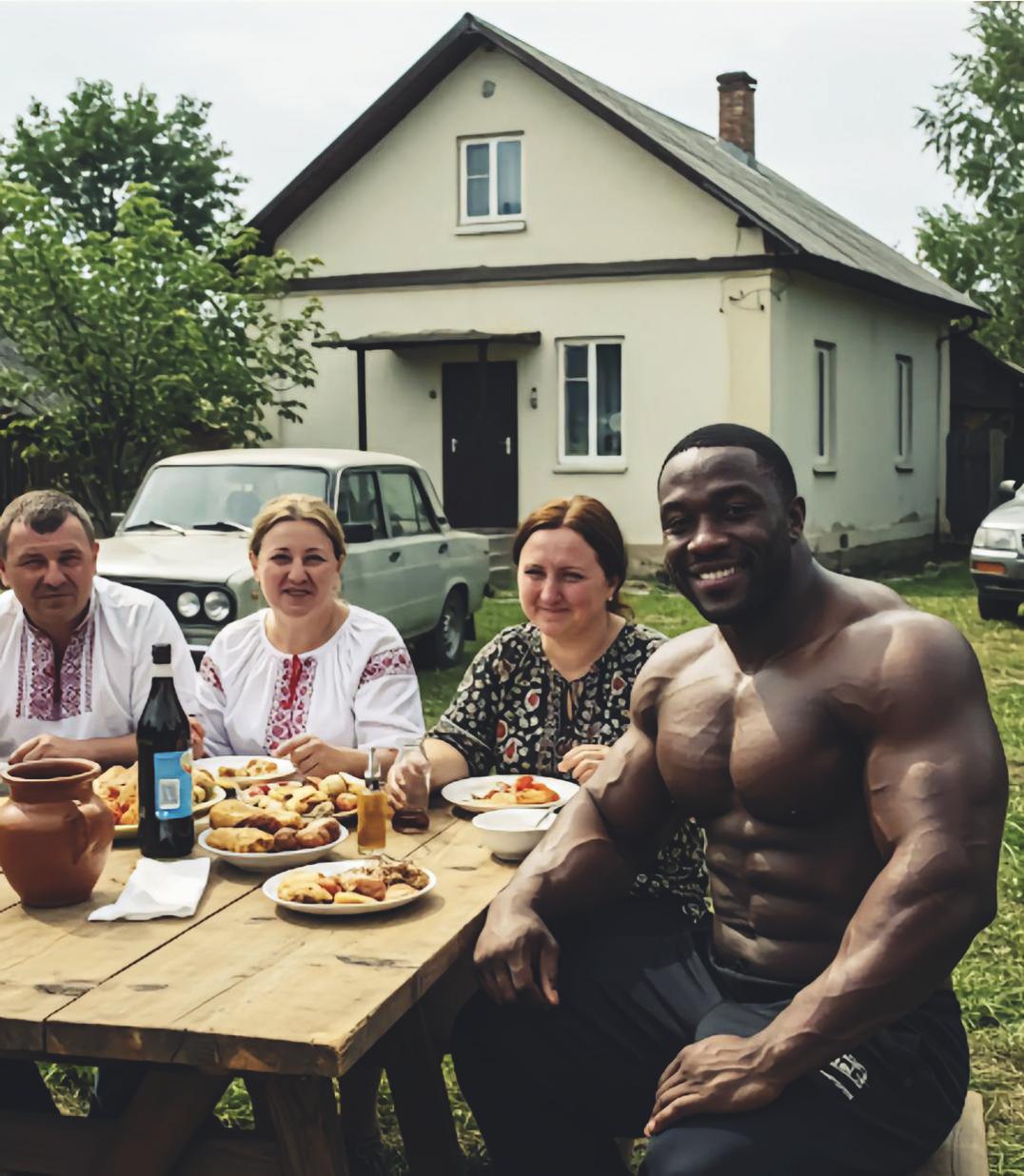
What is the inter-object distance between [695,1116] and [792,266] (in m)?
17.4

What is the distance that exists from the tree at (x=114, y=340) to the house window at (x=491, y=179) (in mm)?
4137

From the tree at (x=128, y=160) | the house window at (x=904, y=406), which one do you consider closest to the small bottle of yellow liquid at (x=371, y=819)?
the house window at (x=904, y=406)

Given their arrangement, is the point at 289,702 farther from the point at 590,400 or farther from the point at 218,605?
the point at 590,400

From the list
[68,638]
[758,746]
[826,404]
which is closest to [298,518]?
[68,638]

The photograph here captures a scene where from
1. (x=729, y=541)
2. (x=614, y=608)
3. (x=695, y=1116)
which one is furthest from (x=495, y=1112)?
(x=614, y=608)

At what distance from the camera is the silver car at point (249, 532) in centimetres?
872

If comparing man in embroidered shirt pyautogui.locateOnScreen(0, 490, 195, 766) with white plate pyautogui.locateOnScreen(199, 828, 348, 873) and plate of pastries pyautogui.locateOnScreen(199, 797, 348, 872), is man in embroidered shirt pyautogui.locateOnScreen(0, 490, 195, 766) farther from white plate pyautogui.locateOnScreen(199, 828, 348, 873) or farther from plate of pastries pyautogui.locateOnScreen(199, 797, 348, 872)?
white plate pyautogui.locateOnScreen(199, 828, 348, 873)

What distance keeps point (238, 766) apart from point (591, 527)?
108cm

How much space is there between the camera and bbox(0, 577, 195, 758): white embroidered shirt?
3939 mm

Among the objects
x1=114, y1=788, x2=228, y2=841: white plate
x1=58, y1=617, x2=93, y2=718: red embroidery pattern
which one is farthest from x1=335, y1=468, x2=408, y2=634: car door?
x1=114, y1=788, x2=228, y2=841: white plate

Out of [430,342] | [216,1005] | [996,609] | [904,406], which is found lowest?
[996,609]

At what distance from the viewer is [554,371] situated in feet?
63.0

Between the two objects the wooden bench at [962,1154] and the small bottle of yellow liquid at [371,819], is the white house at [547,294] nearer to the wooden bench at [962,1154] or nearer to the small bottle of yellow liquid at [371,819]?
the small bottle of yellow liquid at [371,819]

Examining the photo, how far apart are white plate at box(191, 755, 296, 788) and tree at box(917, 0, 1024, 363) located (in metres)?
31.5
